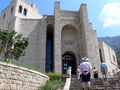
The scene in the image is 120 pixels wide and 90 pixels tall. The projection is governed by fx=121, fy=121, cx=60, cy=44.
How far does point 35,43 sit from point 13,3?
41.3ft

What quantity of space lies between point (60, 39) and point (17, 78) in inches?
481

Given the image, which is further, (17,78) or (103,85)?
(103,85)

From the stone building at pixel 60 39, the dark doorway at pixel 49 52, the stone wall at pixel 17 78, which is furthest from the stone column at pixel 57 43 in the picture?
the stone wall at pixel 17 78

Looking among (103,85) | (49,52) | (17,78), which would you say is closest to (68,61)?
(49,52)

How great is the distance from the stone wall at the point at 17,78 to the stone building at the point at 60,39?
31.0 feet

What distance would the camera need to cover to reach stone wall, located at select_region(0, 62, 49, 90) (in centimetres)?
588

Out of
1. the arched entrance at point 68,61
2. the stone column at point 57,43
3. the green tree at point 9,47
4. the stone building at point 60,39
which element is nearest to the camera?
the green tree at point 9,47

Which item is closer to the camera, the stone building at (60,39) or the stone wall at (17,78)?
the stone wall at (17,78)

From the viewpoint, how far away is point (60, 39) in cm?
1820

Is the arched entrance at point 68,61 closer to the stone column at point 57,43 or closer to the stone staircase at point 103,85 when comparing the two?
the stone column at point 57,43

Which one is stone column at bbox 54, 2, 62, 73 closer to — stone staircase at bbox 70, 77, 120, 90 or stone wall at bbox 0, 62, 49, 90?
stone staircase at bbox 70, 77, 120, 90

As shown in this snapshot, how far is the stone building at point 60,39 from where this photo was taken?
1811 cm

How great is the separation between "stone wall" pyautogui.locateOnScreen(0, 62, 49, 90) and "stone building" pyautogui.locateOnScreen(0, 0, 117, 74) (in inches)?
372

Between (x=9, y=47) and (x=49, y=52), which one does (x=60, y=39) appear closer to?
(x=49, y=52)
